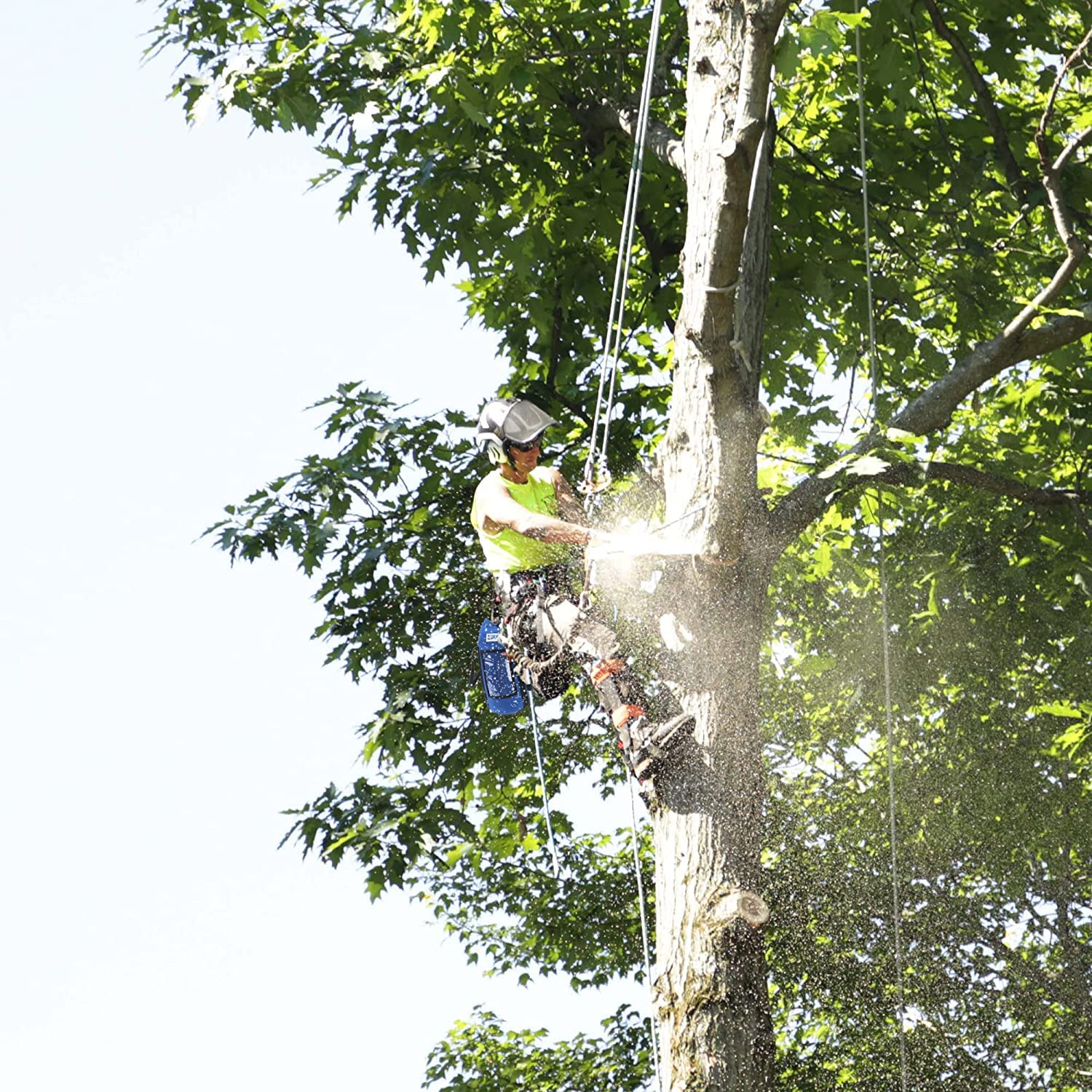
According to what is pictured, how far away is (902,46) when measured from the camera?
24.2 ft

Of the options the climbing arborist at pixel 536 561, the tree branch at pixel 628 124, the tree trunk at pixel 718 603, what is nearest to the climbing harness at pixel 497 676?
the climbing arborist at pixel 536 561

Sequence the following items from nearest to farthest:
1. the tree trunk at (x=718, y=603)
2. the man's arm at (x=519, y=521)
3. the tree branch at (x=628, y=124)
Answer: the tree trunk at (x=718, y=603) < the man's arm at (x=519, y=521) < the tree branch at (x=628, y=124)

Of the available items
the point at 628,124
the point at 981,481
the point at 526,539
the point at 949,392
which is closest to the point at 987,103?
the point at 949,392

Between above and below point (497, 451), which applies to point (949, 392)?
above

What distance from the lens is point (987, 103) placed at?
6652mm

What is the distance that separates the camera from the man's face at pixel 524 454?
19.8 feet

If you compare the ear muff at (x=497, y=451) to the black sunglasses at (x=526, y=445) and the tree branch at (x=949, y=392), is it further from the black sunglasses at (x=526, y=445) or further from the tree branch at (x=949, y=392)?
the tree branch at (x=949, y=392)

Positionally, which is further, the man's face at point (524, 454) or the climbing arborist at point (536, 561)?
the man's face at point (524, 454)

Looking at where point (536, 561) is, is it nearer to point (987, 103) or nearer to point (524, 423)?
point (524, 423)

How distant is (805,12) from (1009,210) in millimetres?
2742

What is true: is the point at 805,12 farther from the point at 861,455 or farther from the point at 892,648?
the point at 892,648

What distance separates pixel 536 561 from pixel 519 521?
560 mm

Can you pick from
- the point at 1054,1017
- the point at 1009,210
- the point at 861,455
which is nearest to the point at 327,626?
the point at 861,455

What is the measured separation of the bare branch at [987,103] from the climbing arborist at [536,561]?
8.76 ft
